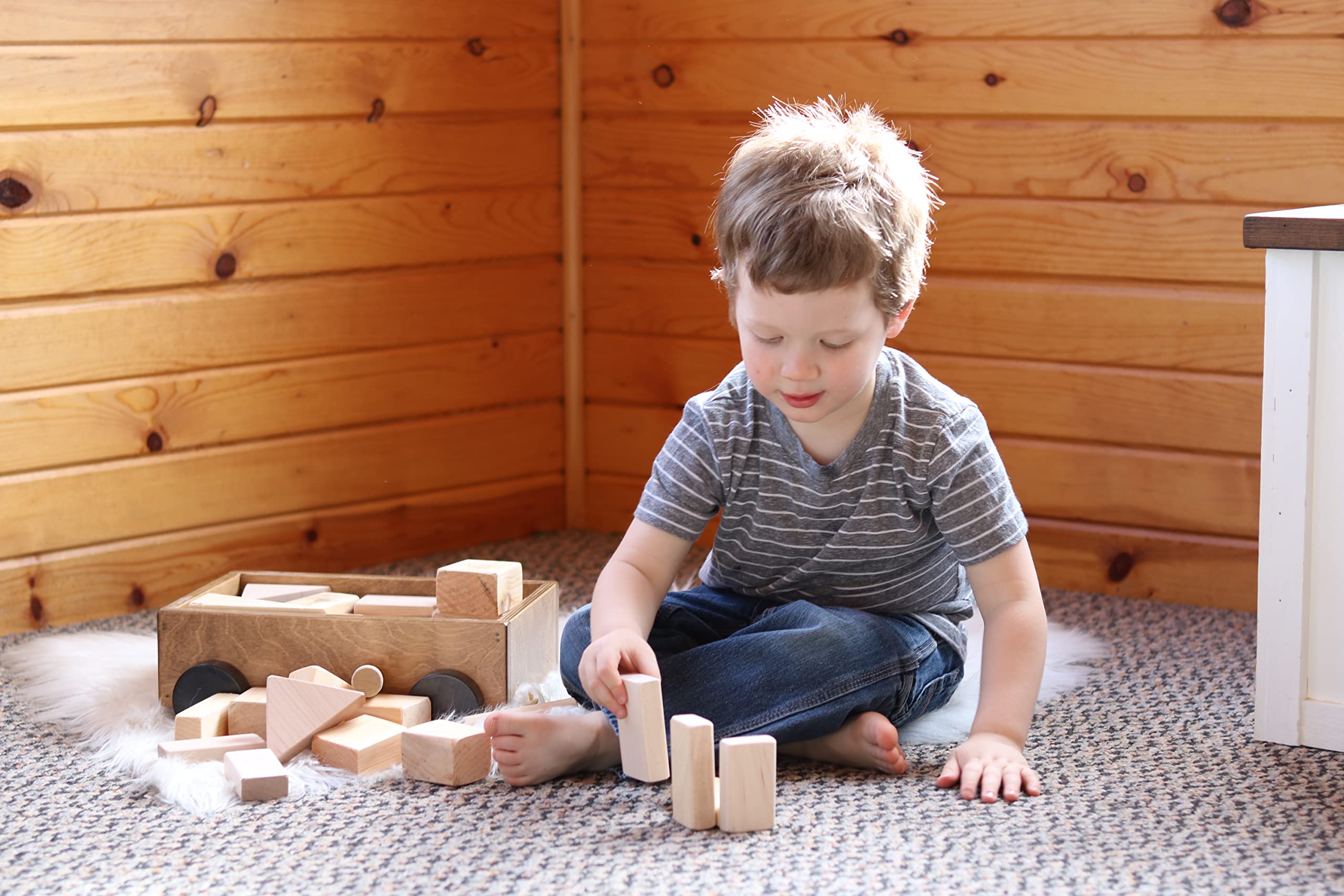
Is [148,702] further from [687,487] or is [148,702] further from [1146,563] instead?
[1146,563]

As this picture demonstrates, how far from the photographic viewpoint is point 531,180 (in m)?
1.86

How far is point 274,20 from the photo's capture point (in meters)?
1.61

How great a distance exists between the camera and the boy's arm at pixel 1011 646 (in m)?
1.07

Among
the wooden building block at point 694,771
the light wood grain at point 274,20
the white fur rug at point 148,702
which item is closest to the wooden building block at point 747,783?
the wooden building block at point 694,771

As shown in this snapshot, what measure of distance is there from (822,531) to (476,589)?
289mm

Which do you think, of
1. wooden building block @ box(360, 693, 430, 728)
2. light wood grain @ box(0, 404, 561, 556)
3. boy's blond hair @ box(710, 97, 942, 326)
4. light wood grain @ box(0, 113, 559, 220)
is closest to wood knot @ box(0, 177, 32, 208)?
light wood grain @ box(0, 113, 559, 220)

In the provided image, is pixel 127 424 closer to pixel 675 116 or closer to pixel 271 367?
pixel 271 367

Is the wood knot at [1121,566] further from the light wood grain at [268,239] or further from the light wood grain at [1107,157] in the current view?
the light wood grain at [268,239]

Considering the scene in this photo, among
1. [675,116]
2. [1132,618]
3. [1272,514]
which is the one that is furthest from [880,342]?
[675,116]

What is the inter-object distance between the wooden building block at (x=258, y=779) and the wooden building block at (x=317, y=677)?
0.10 m

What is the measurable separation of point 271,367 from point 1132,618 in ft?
3.28

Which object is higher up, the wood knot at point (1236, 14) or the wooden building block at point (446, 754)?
the wood knot at point (1236, 14)

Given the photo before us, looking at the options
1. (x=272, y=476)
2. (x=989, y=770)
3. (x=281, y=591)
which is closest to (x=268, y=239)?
(x=272, y=476)

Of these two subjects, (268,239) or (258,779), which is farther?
(268,239)
